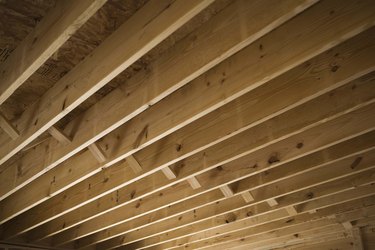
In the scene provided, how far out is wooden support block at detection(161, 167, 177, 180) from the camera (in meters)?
2.56

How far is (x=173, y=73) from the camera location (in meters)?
1.80

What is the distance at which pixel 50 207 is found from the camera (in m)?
3.38

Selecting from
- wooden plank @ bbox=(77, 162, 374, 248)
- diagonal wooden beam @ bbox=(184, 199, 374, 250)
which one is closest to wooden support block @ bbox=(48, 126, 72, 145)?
wooden plank @ bbox=(77, 162, 374, 248)

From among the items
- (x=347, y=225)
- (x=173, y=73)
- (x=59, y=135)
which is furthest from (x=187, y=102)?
(x=347, y=225)

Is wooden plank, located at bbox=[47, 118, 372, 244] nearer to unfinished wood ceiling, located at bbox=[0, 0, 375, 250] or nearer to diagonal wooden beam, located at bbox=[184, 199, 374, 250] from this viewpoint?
unfinished wood ceiling, located at bbox=[0, 0, 375, 250]

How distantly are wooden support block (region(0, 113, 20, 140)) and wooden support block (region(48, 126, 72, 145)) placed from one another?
209 millimetres

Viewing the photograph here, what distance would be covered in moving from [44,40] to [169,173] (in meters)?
1.36

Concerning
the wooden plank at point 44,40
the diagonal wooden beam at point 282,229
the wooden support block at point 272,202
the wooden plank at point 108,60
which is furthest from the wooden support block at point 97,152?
the diagonal wooden beam at point 282,229

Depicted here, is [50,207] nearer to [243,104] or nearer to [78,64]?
[78,64]

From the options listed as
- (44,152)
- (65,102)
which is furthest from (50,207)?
(65,102)

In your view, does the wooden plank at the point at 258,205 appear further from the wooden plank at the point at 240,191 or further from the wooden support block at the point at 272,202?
the wooden plank at the point at 240,191

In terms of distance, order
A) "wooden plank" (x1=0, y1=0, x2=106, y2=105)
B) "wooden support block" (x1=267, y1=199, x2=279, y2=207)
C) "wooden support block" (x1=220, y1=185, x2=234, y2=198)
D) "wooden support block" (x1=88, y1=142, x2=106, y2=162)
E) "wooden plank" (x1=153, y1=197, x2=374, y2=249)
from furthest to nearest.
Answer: "wooden plank" (x1=153, y1=197, x2=374, y2=249) < "wooden support block" (x1=267, y1=199, x2=279, y2=207) < "wooden support block" (x1=220, y1=185, x2=234, y2=198) < "wooden support block" (x1=88, y1=142, x2=106, y2=162) < "wooden plank" (x1=0, y1=0, x2=106, y2=105)

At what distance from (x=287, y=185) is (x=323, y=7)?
1.70 meters

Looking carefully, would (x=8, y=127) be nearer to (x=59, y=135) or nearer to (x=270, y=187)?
(x=59, y=135)
